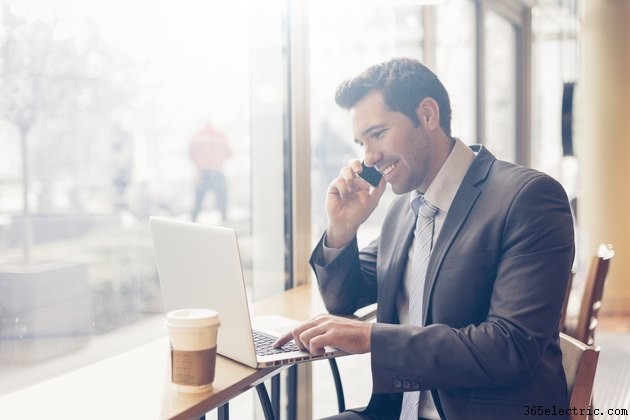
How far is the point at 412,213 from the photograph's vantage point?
1.86 m

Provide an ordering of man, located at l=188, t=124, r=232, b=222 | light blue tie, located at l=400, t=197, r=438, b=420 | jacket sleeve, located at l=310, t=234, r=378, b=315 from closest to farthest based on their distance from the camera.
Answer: light blue tie, located at l=400, t=197, r=438, b=420, jacket sleeve, located at l=310, t=234, r=378, b=315, man, located at l=188, t=124, r=232, b=222

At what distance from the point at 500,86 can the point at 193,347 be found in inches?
199

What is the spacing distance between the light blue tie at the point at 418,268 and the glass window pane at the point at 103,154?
77cm

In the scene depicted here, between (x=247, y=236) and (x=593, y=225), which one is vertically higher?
(x=247, y=236)

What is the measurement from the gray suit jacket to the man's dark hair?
244 millimetres

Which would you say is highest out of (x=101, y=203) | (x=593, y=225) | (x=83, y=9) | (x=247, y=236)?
(x=83, y=9)

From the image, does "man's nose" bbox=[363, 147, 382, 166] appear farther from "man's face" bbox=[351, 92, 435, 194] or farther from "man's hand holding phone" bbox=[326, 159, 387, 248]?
"man's hand holding phone" bbox=[326, 159, 387, 248]

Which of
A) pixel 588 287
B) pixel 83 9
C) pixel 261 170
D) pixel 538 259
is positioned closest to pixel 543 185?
pixel 538 259

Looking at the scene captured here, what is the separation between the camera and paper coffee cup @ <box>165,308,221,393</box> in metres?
1.25

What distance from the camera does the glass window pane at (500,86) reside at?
538cm

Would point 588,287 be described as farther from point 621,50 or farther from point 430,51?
point 621,50

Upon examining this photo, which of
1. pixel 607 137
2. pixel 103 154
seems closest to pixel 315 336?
pixel 103 154

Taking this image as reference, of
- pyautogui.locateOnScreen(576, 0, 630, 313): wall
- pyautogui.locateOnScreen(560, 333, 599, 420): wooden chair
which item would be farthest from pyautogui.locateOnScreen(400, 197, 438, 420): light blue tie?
pyautogui.locateOnScreen(576, 0, 630, 313): wall

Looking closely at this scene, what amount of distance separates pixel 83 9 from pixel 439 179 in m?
0.96
